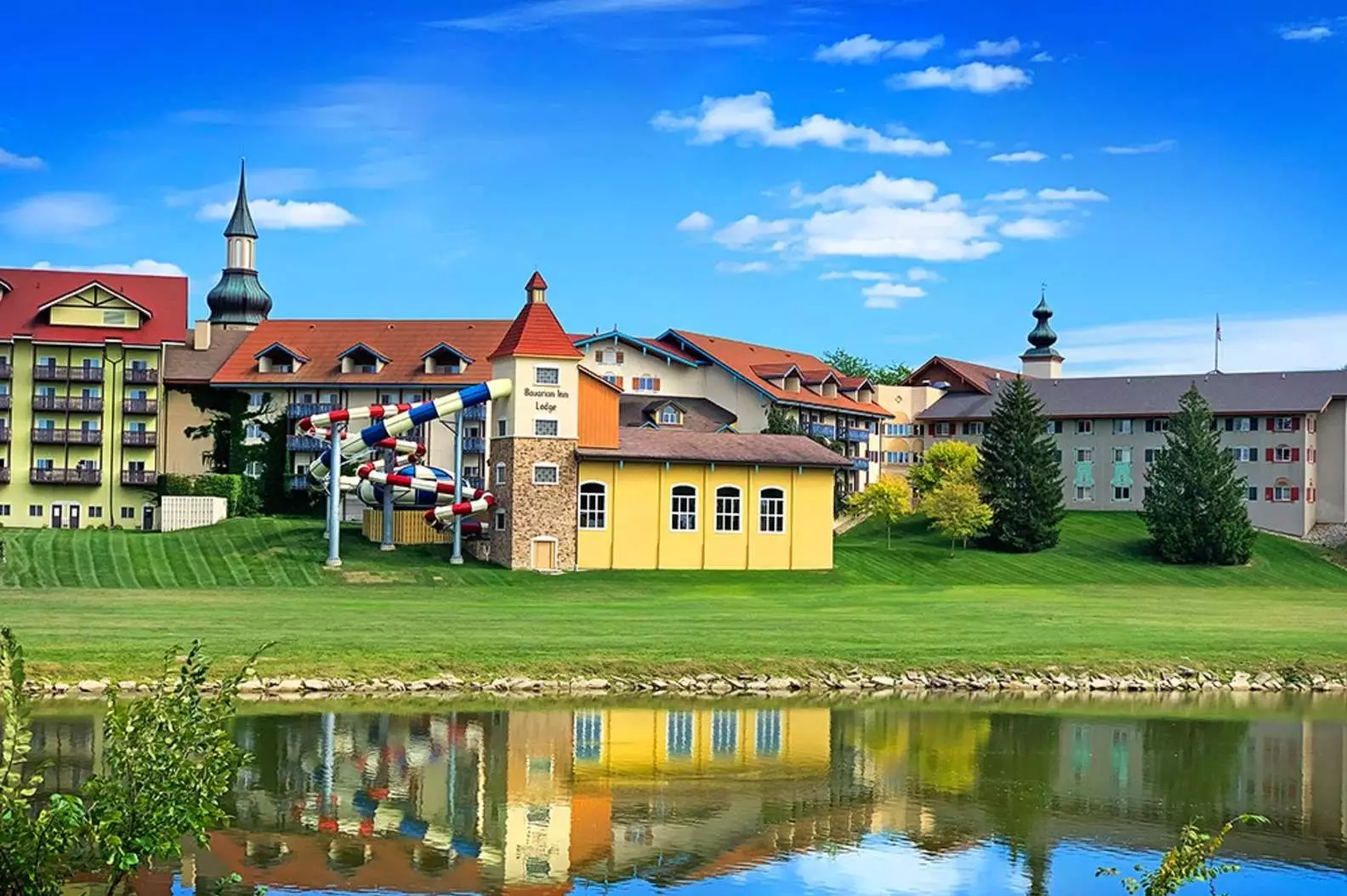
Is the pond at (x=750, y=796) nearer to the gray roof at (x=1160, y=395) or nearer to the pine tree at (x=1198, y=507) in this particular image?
the pine tree at (x=1198, y=507)

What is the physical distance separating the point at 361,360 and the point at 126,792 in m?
66.1

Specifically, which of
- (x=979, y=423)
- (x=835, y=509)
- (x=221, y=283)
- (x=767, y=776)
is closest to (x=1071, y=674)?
(x=767, y=776)

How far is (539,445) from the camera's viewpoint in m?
63.4

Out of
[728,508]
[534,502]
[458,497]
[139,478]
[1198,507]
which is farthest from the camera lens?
[139,478]

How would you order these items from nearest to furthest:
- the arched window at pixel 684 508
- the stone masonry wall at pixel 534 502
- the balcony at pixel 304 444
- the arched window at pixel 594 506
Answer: the stone masonry wall at pixel 534 502 → the arched window at pixel 594 506 → the arched window at pixel 684 508 → the balcony at pixel 304 444

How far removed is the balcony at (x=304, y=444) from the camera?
77562mm

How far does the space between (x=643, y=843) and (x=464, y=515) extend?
40.9 metres

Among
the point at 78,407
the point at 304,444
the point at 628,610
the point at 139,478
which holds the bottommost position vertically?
the point at 628,610

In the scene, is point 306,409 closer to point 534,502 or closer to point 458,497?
point 458,497

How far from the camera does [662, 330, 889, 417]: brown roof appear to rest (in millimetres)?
89750

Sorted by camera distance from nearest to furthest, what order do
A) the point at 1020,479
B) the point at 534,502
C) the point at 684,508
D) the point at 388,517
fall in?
the point at 534,502 → the point at 388,517 → the point at 684,508 → the point at 1020,479

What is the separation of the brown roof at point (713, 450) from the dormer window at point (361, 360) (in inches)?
664

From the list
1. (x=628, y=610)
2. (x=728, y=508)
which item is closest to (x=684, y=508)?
(x=728, y=508)

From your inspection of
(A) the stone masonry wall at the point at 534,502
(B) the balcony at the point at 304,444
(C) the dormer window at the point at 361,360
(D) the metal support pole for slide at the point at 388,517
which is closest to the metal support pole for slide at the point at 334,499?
(D) the metal support pole for slide at the point at 388,517
